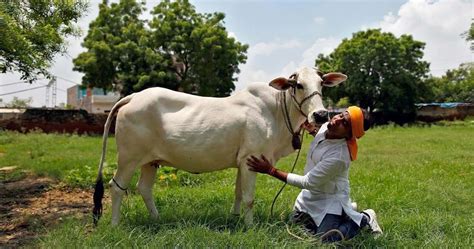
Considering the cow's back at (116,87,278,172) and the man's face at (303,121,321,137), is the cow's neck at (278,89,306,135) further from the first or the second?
the cow's back at (116,87,278,172)

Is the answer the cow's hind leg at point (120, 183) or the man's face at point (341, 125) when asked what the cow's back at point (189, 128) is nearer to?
the cow's hind leg at point (120, 183)

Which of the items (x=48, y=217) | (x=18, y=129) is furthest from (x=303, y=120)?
(x=18, y=129)

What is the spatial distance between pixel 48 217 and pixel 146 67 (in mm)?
17199

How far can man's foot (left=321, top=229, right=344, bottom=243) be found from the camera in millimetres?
3865

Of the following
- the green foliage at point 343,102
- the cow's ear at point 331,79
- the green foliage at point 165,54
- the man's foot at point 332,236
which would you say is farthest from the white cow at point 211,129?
the green foliage at point 343,102

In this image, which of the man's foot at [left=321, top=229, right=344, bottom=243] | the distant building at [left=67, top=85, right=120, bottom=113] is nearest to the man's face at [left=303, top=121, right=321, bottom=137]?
the man's foot at [left=321, top=229, right=344, bottom=243]

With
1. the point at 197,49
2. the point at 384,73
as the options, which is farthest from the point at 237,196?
the point at 384,73

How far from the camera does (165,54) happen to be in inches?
909

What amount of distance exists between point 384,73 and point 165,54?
14.2m

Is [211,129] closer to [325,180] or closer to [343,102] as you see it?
[325,180]

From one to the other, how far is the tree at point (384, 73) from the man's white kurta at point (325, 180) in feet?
80.9

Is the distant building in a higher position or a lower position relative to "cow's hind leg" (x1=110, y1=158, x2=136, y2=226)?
higher

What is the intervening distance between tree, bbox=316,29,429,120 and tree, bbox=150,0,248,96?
805cm

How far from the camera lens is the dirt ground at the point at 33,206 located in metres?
4.93
